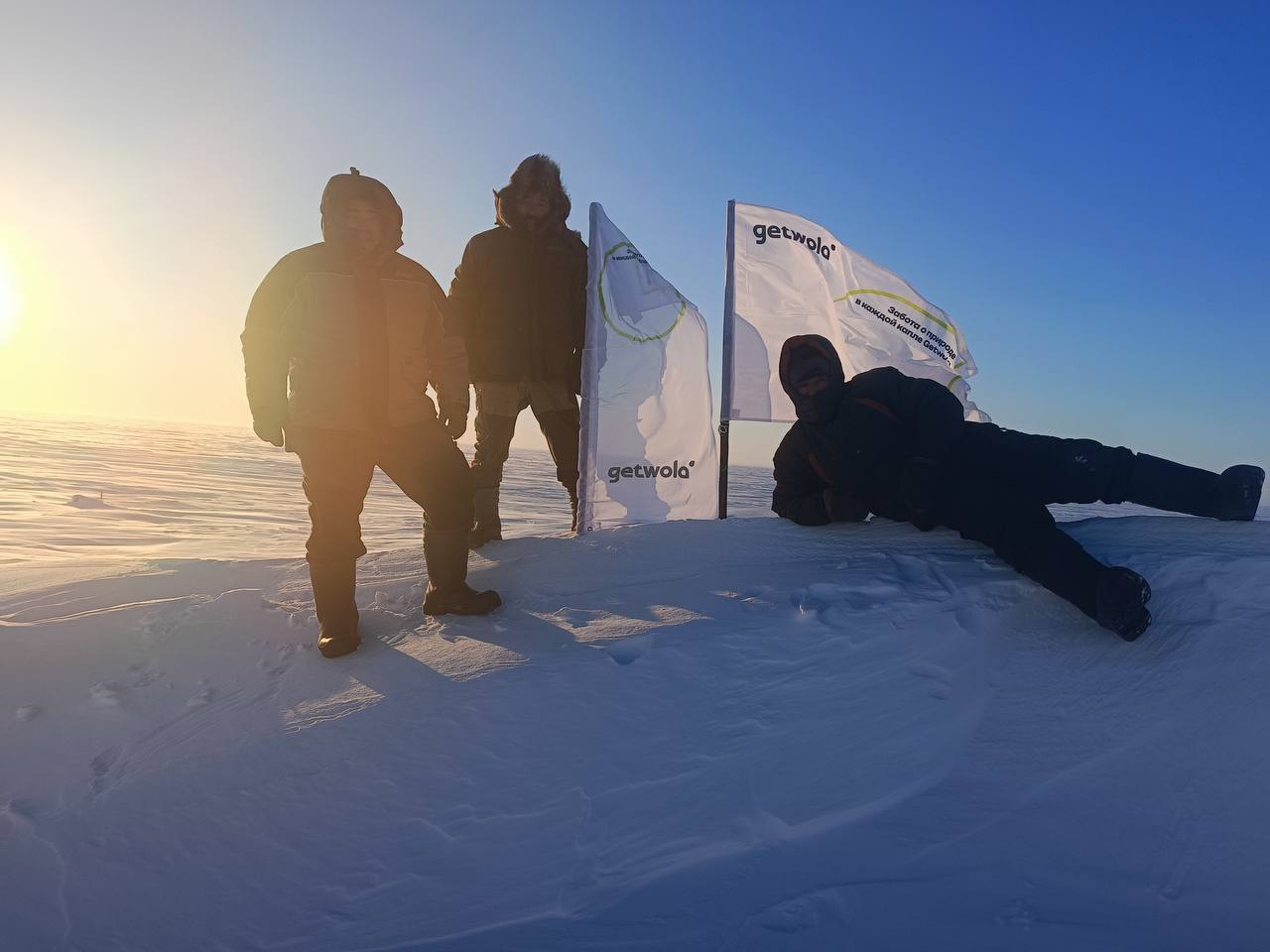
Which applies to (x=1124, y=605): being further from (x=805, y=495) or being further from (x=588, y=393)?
(x=588, y=393)

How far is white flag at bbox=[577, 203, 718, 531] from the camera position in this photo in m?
4.03

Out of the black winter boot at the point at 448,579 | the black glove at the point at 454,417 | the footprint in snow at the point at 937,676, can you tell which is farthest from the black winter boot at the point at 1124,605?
the black glove at the point at 454,417

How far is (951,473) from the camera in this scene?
2.73 meters

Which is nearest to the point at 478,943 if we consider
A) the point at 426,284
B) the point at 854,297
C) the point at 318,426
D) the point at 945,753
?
the point at 945,753

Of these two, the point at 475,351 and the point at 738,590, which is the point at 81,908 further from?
the point at 475,351

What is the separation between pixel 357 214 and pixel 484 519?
5.73 feet

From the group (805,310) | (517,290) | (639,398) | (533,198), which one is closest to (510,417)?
(517,290)

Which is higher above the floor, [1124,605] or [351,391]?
[351,391]

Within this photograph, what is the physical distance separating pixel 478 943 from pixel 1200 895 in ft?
4.26

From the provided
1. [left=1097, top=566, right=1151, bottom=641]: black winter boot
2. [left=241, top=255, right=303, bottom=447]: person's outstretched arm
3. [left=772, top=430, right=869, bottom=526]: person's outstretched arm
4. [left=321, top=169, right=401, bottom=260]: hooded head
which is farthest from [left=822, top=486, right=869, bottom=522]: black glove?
[left=241, top=255, right=303, bottom=447]: person's outstretched arm

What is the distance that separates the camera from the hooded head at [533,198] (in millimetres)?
3660

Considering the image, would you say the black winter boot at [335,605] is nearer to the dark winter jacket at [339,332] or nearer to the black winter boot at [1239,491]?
the dark winter jacket at [339,332]

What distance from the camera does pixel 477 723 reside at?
73.0 inches

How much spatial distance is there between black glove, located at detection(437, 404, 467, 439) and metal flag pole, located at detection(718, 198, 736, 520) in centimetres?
230
